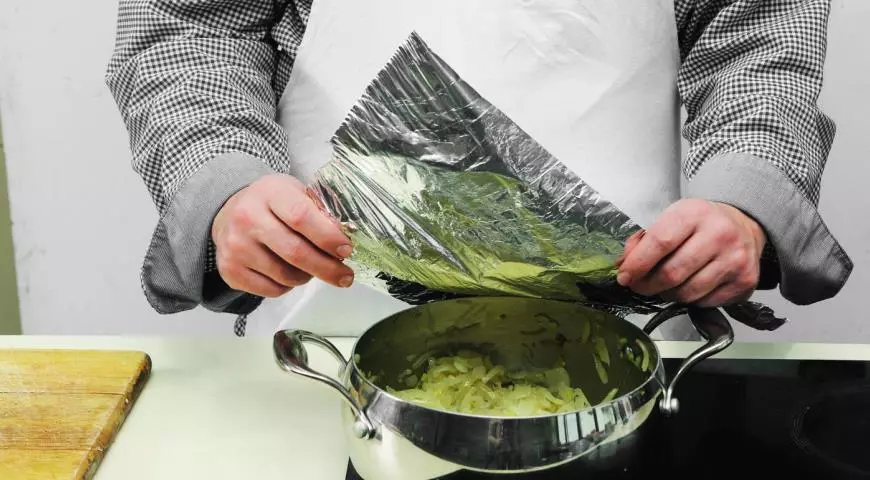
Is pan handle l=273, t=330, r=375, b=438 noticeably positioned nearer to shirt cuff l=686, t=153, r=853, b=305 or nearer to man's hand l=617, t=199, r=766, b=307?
man's hand l=617, t=199, r=766, b=307

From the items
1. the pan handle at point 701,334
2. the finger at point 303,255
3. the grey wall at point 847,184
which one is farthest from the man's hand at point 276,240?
the grey wall at point 847,184

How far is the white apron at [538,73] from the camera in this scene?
2.30 ft

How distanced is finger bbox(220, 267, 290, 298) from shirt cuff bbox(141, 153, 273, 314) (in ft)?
0.22

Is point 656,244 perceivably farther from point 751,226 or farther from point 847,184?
point 847,184

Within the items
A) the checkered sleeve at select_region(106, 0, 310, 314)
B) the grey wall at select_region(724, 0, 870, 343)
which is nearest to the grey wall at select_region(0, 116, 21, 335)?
the checkered sleeve at select_region(106, 0, 310, 314)

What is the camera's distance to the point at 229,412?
638mm

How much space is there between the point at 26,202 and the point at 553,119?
930 millimetres

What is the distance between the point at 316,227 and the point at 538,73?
12.0 inches

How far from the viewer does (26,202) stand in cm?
124

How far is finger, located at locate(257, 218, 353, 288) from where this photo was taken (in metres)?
0.53

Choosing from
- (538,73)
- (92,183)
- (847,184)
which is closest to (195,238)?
(538,73)

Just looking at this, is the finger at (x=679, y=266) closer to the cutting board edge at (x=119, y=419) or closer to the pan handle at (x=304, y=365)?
the pan handle at (x=304, y=365)

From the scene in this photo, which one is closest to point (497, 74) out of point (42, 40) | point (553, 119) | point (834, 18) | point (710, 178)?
point (553, 119)

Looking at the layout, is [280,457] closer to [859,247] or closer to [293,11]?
[293,11]
